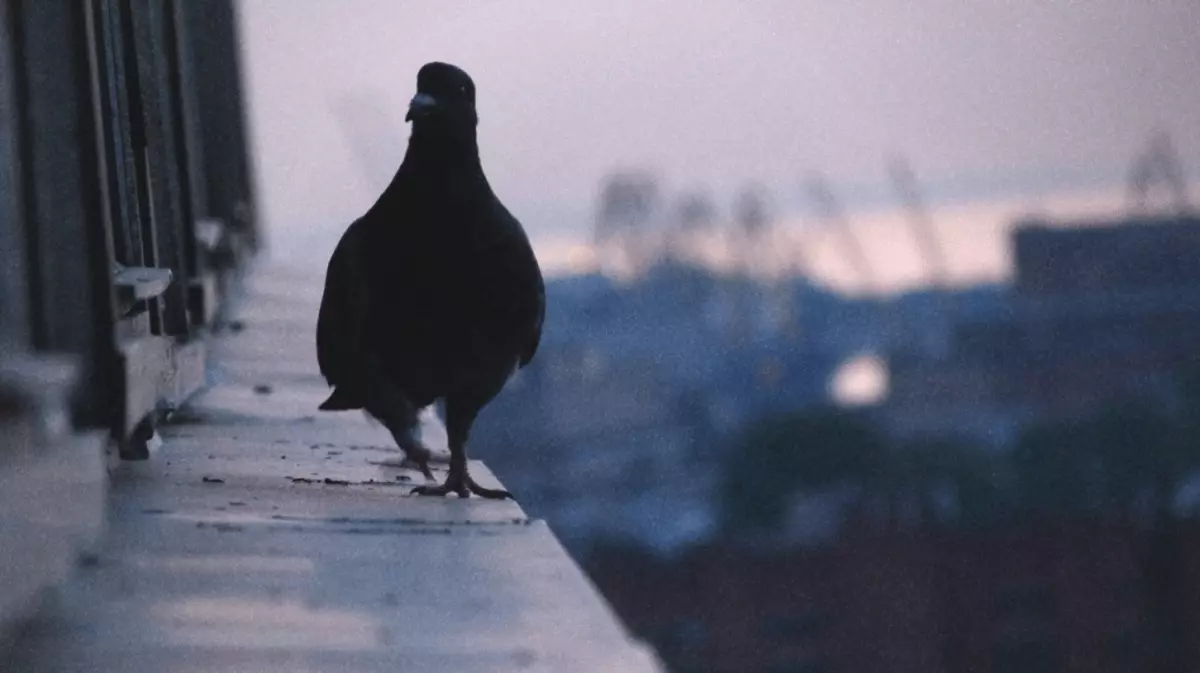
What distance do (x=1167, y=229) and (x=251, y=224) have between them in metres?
17.4

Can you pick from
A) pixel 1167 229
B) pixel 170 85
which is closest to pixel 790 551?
pixel 1167 229

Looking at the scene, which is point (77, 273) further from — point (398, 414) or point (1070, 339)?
point (1070, 339)

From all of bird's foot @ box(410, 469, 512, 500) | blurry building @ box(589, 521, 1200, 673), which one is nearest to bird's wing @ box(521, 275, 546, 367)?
bird's foot @ box(410, 469, 512, 500)

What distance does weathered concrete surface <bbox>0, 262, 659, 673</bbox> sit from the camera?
1.94 metres

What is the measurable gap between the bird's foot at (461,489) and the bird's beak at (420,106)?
80 centimetres

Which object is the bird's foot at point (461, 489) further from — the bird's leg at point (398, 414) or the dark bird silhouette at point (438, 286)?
the bird's leg at point (398, 414)

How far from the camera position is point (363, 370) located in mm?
3652

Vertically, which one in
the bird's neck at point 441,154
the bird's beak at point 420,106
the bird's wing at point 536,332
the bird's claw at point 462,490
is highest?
the bird's beak at point 420,106

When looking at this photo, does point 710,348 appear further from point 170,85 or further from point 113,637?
point 113,637

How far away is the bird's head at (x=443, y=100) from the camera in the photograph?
139 inches

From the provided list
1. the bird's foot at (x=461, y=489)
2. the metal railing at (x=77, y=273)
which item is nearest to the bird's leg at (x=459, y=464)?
the bird's foot at (x=461, y=489)

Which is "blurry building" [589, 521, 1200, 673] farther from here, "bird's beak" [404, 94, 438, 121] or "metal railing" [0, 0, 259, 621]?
"bird's beak" [404, 94, 438, 121]

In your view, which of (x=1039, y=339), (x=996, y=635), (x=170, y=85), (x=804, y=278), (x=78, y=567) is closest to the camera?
(x=78, y=567)

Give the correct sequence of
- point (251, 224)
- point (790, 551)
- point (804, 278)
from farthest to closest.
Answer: point (804, 278) → point (790, 551) → point (251, 224)
